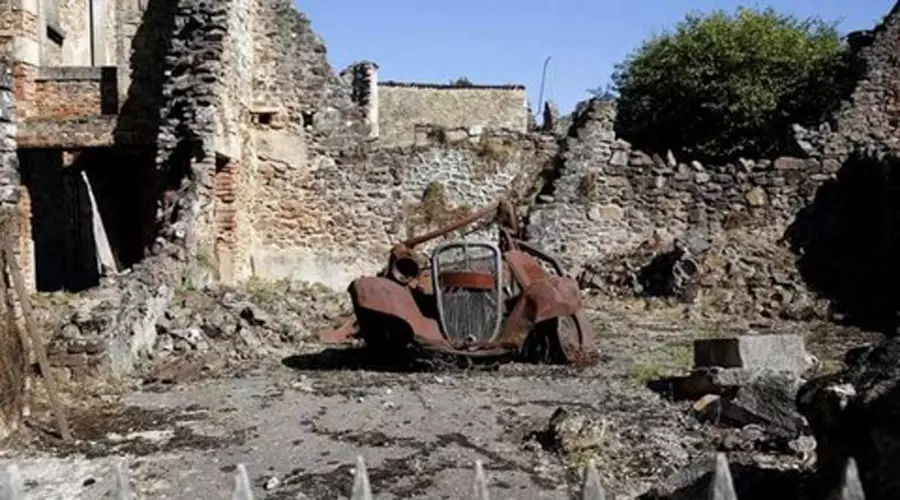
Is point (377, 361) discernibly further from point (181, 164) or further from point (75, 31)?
point (75, 31)

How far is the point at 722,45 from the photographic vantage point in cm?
2225

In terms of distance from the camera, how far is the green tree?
21.2 meters

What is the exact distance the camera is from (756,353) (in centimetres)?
814

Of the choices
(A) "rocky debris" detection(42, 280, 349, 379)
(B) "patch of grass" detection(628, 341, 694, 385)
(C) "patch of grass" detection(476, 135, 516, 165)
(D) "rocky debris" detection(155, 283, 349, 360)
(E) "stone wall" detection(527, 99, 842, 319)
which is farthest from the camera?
A: (C) "patch of grass" detection(476, 135, 516, 165)

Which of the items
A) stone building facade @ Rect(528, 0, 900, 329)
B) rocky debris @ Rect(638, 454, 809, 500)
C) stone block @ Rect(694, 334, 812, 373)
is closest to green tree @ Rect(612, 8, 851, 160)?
stone building facade @ Rect(528, 0, 900, 329)

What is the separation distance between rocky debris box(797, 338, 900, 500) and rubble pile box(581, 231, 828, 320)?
35.2 feet

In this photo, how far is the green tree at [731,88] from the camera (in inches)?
835

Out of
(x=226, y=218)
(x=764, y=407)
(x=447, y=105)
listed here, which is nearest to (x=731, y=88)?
(x=447, y=105)

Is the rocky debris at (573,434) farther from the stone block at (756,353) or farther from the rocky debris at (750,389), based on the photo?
the stone block at (756,353)

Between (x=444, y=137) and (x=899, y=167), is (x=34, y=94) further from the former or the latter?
(x=899, y=167)

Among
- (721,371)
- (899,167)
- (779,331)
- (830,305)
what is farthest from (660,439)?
(899,167)

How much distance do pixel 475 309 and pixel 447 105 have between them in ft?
66.6

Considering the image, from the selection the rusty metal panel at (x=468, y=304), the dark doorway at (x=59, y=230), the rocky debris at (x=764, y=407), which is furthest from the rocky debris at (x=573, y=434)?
the dark doorway at (x=59, y=230)

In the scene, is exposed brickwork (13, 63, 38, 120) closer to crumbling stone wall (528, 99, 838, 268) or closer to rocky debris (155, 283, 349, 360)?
rocky debris (155, 283, 349, 360)
